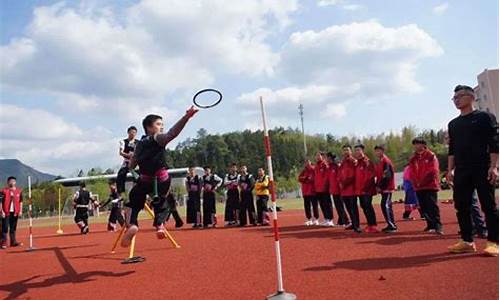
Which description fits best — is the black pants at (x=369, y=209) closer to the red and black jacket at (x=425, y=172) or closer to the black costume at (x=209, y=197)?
the red and black jacket at (x=425, y=172)

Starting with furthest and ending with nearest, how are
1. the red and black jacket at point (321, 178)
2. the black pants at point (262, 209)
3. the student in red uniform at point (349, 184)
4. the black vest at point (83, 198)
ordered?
the black vest at point (83, 198) → the black pants at point (262, 209) → the red and black jacket at point (321, 178) → the student in red uniform at point (349, 184)

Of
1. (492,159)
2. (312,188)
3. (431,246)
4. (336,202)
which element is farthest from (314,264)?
(312,188)

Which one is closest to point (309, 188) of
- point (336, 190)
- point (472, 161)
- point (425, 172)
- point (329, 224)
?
point (329, 224)

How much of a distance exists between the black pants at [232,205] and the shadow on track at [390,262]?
9942 mm

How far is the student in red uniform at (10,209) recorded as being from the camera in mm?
15031

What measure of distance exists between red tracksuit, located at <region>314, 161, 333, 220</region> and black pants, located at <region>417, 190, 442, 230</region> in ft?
10.7

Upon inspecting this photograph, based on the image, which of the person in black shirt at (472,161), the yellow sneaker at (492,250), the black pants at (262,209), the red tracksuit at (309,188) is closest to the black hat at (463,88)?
the person in black shirt at (472,161)

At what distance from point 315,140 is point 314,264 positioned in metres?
99.0

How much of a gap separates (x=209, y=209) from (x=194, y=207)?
0.78m

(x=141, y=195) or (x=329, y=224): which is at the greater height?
(x=141, y=195)

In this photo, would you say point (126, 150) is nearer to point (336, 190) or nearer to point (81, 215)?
point (336, 190)

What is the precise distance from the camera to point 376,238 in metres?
9.52

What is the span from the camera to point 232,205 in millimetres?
16766

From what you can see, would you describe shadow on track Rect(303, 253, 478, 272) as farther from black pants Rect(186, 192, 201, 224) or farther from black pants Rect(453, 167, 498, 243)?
black pants Rect(186, 192, 201, 224)
